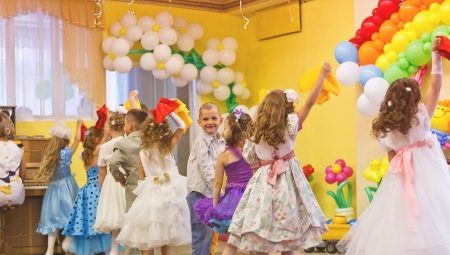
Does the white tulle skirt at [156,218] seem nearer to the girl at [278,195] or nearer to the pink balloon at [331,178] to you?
the girl at [278,195]

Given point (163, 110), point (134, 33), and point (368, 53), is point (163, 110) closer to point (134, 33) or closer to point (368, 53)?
point (368, 53)

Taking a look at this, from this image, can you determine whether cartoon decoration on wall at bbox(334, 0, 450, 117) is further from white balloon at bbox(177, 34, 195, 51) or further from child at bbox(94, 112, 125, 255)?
white balloon at bbox(177, 34, 195, 51)

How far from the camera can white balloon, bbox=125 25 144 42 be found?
29.4 feet

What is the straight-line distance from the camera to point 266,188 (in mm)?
4469

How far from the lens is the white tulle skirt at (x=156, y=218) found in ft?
18.0

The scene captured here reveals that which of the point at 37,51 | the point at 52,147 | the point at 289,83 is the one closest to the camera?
the point at 52,147

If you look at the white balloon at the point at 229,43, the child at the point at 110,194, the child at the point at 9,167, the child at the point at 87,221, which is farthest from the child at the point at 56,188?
the white balloon at the point at 229,43

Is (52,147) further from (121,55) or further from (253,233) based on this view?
(253,233)

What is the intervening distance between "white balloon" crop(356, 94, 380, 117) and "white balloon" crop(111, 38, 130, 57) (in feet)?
10.5

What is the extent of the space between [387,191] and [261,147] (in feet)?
2.77

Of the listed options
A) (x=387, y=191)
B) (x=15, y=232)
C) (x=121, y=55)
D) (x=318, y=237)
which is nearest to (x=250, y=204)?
(x=318, y=237)

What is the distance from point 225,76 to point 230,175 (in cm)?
470

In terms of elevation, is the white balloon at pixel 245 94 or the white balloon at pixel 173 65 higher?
the white balloon at pixel 173 65

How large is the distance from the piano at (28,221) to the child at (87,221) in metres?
0.95
